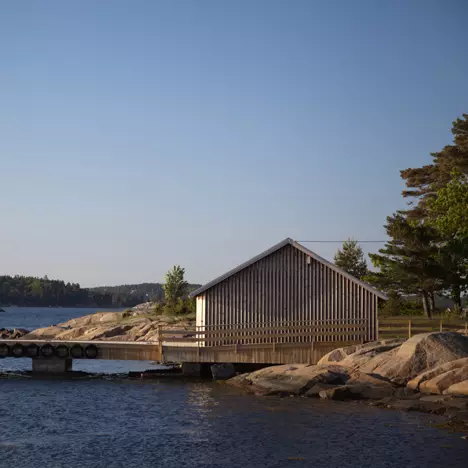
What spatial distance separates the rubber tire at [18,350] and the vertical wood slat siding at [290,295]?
36.6 ft

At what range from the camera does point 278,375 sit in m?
33.6

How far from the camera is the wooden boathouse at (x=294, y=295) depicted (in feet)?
121

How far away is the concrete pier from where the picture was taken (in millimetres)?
41250

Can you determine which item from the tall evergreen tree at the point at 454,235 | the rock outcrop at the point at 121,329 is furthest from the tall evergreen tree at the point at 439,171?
the rock outcrop at the point at 121,329

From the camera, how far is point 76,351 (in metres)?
40.3

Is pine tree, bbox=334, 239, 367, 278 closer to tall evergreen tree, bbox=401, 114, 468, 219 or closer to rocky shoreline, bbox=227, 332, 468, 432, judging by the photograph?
tall evergreen tree, bbox=401, 114, 468, 219

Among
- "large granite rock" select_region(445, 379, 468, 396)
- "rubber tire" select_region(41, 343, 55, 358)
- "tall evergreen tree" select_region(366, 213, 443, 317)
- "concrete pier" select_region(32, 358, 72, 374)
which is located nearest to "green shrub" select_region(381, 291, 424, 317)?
"tall evergreen tree" select_region(366, 213, 443, 317)

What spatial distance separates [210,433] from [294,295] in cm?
1363

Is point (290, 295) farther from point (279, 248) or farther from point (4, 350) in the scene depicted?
point (4, 350)

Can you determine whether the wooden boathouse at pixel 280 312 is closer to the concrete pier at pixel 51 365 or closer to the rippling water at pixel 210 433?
the rippling water at pixel 210 433

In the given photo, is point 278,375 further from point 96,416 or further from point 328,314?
point 96,416

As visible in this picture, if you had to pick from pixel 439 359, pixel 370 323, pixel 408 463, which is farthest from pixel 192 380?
pixel 408 463

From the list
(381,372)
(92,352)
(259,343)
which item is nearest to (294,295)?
(259,343)

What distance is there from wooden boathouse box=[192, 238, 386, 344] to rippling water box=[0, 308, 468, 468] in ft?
17.5
